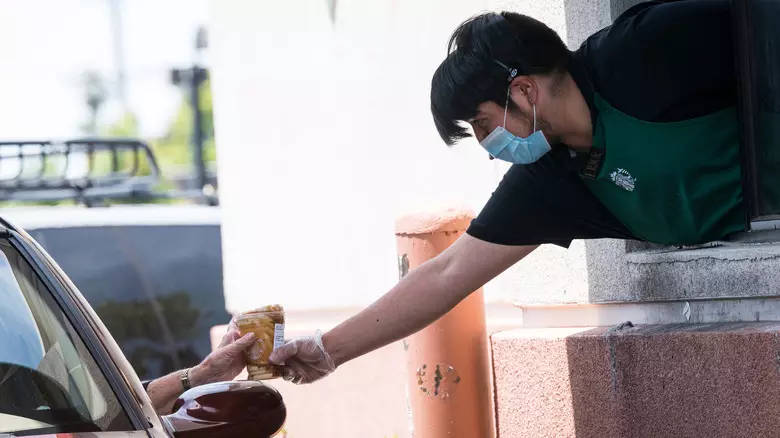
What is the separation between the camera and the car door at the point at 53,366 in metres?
2.30

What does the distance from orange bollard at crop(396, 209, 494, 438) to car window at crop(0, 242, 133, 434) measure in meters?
2.23

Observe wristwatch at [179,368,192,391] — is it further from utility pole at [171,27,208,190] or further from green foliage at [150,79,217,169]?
green foliage at [150,79,217,169]

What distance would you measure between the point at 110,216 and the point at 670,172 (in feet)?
15.4

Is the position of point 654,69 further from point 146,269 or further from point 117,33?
point 117,33

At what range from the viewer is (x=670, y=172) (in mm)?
3174

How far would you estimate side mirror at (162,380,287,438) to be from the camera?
246cm

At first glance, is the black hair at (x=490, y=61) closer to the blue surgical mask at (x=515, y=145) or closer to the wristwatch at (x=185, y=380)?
the blue surgical mask at (x=515, y=145)

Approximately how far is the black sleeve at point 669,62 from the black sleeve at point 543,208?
0.92ft

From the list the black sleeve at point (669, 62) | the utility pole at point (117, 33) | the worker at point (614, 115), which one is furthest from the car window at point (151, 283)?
the utility pole at point (117, 33)

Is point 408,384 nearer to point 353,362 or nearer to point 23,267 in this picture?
point 353,362

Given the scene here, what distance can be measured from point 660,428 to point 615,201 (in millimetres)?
1116

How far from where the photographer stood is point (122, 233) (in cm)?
704

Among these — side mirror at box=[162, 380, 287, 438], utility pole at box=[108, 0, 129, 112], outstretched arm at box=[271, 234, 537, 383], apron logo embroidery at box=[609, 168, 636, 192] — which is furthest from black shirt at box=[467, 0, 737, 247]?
utility pole at box=[108, 0, 129, 112]

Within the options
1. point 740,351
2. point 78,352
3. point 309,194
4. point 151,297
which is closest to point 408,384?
point 740,351
